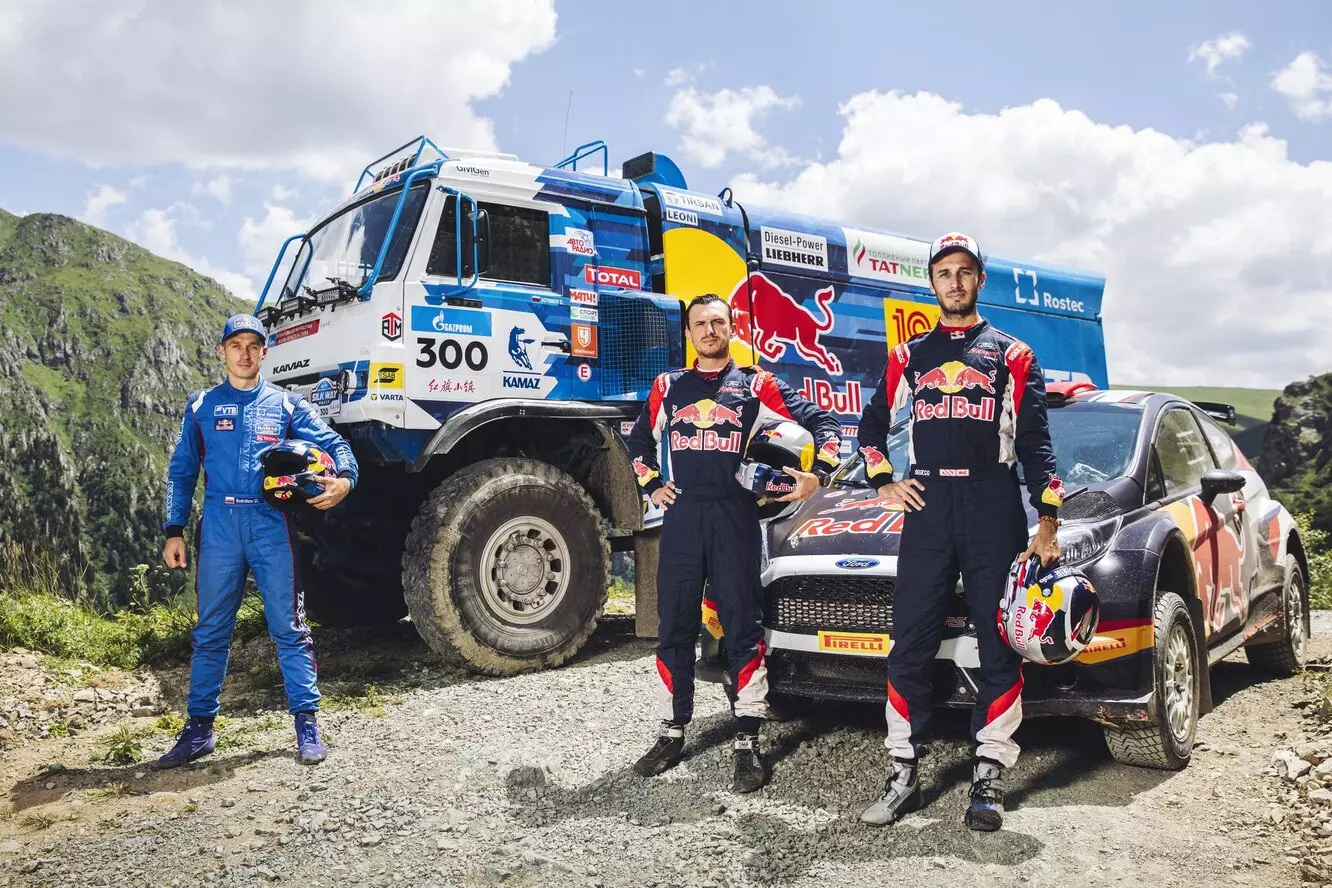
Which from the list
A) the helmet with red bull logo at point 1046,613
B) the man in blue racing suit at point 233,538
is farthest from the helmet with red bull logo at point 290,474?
the helmet with red bull logo at point 1046,613

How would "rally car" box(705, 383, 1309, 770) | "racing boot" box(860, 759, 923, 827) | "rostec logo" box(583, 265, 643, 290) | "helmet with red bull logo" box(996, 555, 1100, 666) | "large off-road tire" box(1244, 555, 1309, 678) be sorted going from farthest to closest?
"rostec logo" box(583, 265, 643, 290) < "large off-road tire" box(1244, 555, 1309, 678) < "rally car" box(705, 383, 1309, 770) < "racing boot" box(860, 759, 923, 827) < "helmet with red bull logo" box(996, 555, 1100, 666)

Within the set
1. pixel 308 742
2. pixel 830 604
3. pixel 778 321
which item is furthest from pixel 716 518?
pixel 778 321

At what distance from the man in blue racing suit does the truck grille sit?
218 cm

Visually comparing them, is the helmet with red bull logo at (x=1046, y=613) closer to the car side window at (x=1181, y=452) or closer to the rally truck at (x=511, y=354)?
the car side window at (x=1181, y=452)

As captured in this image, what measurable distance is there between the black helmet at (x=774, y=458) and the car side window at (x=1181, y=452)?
1794 mm

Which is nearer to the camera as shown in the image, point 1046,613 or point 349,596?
point 1046,613

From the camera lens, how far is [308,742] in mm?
4680

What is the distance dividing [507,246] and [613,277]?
0.77 metres

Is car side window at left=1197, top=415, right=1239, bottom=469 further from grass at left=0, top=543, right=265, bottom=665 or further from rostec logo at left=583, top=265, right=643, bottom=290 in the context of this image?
grass at left=0, top=543, right=265, bottom=665

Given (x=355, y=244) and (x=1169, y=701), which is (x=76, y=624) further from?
(x=1169, y=701)

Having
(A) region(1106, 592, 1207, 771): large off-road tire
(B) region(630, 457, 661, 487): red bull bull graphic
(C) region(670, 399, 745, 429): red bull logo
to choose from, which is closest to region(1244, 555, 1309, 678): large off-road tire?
(A) region(1106, 592, 1207, 771): large off-road tire

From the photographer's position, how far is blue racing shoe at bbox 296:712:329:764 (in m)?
4.61

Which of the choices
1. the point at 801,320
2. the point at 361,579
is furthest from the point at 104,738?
the point at 801,320

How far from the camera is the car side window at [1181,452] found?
4.77 metres
